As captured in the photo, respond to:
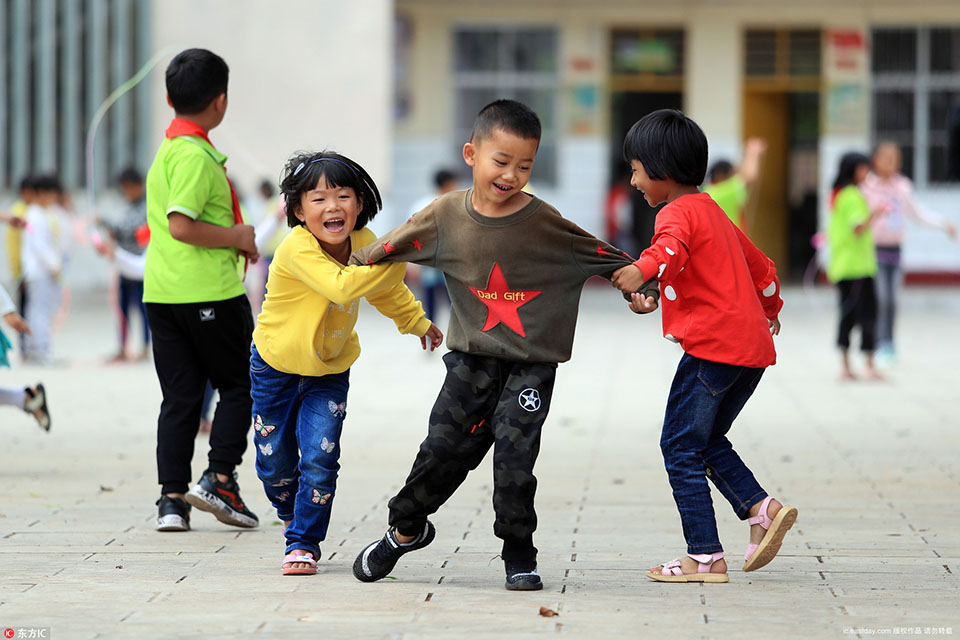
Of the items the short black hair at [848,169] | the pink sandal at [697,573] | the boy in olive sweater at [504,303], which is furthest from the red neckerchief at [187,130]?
the short black hair at [848,169]

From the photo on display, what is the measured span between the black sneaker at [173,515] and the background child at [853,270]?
6.92 meters

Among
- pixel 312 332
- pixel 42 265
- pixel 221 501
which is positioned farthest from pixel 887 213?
pixel 312 332

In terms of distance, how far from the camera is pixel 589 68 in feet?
69.5

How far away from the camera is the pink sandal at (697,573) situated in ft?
14.9

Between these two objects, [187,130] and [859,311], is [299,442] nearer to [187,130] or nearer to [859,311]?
[187,130]

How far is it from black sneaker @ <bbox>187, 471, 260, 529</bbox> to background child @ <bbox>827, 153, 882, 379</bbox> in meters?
6.77

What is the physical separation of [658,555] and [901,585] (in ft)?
2.87

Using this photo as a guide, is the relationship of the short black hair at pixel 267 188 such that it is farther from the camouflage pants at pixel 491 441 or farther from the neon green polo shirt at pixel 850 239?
the camouflage pants at pixel 491 441

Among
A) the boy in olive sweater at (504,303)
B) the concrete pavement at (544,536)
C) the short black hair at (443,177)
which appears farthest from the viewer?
the short black hair at (443,177)

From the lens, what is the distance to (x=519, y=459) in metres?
4.39

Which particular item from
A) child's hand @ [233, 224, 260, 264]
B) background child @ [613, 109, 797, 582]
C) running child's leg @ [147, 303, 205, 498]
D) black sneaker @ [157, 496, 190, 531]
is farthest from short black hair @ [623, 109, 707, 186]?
black sneaker @ [157, 496, 190, 531]

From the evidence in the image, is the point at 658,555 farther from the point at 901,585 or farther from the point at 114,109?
the point at 114,109

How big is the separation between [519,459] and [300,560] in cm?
83

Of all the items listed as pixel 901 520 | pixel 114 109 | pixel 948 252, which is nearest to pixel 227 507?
pixel 901 520
